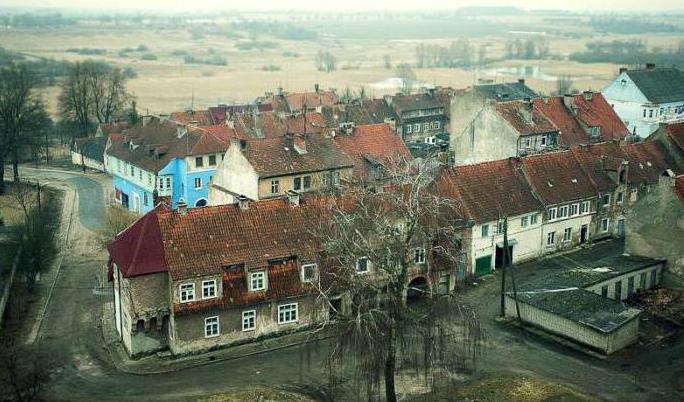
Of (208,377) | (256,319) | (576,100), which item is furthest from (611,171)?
(208,377)

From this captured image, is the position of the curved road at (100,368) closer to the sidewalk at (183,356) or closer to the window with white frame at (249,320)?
the sidewalk at (183,356)

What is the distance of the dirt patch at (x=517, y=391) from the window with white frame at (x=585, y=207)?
2330 cm

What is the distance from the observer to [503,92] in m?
92.8

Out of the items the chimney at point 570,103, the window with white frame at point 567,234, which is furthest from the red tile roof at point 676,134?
the window with white frame at point 567,234

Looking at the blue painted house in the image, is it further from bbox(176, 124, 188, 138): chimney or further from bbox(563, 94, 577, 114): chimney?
bbox(563, 94, 577, 114): chimney

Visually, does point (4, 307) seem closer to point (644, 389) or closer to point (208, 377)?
point (208, 377)

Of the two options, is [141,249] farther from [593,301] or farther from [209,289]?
[593,301]

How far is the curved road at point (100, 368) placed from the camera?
3580cm

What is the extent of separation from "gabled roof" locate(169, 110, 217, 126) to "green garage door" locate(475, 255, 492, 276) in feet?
135

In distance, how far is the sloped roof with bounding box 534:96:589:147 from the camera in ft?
236

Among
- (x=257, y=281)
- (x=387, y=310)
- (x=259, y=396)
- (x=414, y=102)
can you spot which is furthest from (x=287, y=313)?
(x=414, y=102)

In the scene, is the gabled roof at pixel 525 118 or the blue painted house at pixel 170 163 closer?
the blue painted house at pixel 170 163

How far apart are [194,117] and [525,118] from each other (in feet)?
124

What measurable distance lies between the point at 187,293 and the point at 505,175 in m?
26.5
